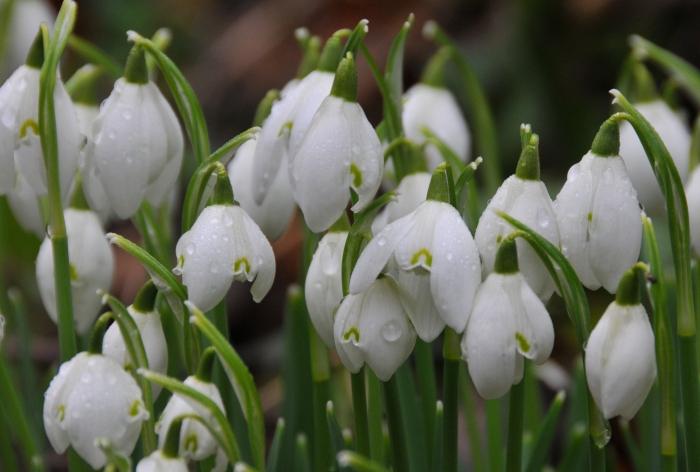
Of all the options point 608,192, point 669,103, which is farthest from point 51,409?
point 669,103

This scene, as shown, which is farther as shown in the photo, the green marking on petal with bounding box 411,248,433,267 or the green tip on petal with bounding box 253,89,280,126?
the green tip on petal with bounding box 253,89,280,126

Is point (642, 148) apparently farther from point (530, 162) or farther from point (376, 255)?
point (376, 255)

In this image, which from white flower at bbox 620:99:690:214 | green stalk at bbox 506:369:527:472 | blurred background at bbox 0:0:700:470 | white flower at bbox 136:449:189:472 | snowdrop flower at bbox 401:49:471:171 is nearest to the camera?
white flower at bbox 136:449:189:472

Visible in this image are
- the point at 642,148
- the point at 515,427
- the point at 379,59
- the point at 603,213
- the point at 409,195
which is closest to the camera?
the point at 603,213

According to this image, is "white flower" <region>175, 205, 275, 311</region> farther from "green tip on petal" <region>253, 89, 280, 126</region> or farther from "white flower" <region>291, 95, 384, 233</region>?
"green tip on petal" <region>253, 89, 280, 126</region>

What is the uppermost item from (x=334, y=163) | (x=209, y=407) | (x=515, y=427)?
(x=334, y=163)

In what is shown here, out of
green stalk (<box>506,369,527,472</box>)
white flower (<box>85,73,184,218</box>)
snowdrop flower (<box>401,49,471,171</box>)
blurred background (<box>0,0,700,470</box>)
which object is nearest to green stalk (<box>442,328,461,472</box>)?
green stalk (<box>506,369,527,472</box>)

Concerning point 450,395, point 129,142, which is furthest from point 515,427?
point 129,142

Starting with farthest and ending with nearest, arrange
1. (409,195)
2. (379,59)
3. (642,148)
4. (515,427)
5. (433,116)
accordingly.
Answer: (379,59) < (433,116) < (642,148) < (409,195) < (515,427)
